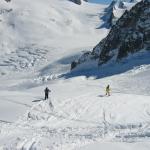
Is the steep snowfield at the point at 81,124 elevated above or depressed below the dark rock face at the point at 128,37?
below

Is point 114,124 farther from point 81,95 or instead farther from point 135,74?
point 135,74

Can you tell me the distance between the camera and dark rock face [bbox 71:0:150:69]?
90.5 m

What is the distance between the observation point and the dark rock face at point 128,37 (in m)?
90.5

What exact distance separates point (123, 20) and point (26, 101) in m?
62.7

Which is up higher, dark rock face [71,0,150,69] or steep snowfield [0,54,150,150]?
dark rock face [71,0,150,69]

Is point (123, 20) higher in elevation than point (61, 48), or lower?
lower

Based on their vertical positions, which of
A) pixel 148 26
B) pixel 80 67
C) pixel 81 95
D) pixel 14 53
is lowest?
pixel 81 95

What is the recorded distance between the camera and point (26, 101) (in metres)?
43.6

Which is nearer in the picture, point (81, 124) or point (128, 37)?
point (81, 124)

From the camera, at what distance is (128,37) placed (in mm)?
95062

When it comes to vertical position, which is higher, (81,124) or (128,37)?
(128,37)

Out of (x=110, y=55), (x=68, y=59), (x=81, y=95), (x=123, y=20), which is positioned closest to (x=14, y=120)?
(x=81, y=95)

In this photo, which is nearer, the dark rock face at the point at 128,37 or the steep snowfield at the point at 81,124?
the steep snowfield at the point at 81,124

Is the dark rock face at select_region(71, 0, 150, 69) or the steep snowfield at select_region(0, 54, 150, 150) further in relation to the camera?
the dark rock face at select_region(71, 0, 150, 69)
